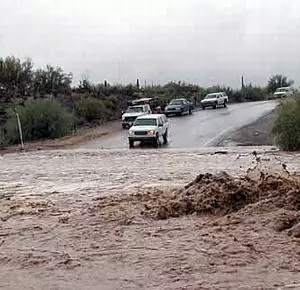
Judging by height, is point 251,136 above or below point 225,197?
below

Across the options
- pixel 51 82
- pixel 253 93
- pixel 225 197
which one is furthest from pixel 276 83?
pixel 225 197

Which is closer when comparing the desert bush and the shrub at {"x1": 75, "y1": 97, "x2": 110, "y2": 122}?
the shrub at {"x1": 75, "y1": 97, "x2": 110, "y2": 122}

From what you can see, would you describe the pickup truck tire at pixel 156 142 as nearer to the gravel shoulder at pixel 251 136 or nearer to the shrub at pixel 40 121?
the gravel shoulder at pixel 251 136

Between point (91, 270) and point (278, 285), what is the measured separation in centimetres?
276

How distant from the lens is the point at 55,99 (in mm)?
57438

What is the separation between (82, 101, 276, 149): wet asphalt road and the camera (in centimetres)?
3931

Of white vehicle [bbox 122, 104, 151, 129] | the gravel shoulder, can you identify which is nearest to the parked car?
white vehicle [bbox 122, 104, 151, 129]

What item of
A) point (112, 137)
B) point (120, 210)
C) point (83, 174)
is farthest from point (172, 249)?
point (112, 137)

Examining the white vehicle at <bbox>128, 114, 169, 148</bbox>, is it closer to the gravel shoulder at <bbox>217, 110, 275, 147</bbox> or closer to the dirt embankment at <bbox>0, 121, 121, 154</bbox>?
the gravel shoulder at <bbox>217, 110, 275, 147</bbox>

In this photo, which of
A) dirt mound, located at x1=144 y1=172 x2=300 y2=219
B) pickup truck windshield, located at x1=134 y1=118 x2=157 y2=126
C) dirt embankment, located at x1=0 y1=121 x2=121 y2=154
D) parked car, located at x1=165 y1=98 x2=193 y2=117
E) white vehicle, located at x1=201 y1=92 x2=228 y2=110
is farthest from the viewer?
white vehicle, located at x1=201 y1=92 x2=228 y2=110

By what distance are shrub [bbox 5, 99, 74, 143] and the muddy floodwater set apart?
22.4 meters

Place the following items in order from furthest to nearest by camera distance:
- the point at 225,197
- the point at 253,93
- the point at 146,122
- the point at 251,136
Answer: the point at 253,93
the point at 251,136
the point at 146,122
the point at 225,197

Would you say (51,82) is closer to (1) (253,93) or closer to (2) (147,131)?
(2) (147,131)

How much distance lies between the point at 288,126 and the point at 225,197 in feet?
56.6
